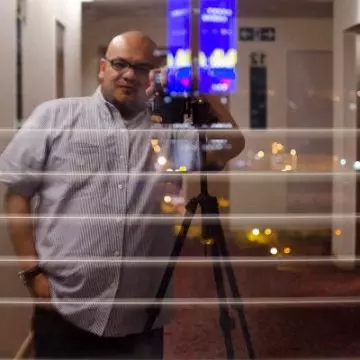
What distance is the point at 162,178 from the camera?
1721 millimetres

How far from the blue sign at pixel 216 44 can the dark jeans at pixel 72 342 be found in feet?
1.86

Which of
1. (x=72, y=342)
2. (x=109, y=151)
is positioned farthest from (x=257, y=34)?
(x=72, y=342)

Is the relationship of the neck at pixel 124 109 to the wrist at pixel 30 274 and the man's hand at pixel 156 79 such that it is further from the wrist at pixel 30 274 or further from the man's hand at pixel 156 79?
the wrist at pixel 30 274

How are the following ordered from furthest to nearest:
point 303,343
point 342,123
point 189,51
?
point 303,343
point 342,123
point 189,51

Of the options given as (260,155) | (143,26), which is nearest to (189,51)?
(143,26)

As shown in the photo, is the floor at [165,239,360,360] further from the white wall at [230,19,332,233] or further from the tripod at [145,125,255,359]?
the white wall at [230,19,332,233]

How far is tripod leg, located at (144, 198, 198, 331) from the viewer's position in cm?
175

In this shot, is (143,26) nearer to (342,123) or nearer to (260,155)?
(260,155)

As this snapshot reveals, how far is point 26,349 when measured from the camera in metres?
1.81

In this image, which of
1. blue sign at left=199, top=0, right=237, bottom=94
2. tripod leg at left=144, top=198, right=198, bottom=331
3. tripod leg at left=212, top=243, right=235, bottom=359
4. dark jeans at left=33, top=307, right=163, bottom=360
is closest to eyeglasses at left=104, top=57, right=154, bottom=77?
blue sign at left=199, top=0, right=237, bottom=94

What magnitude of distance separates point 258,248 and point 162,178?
0.27 m

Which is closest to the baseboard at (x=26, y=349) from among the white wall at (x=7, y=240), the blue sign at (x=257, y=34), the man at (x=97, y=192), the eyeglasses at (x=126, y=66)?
the white wall at (x=7, y=240)

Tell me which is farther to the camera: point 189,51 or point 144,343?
point 144,343

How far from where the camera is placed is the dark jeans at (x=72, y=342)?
1751 millimetres
